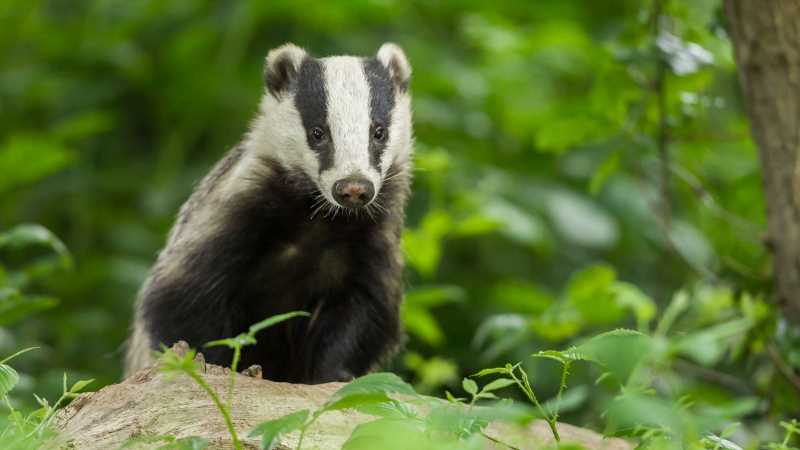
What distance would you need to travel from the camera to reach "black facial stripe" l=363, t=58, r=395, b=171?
4.14m

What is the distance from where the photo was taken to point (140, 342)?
4.61m

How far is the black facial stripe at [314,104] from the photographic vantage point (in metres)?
4.09

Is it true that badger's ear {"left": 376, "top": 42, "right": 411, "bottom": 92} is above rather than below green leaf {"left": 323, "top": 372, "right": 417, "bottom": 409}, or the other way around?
above

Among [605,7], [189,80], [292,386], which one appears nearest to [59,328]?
[189,80]

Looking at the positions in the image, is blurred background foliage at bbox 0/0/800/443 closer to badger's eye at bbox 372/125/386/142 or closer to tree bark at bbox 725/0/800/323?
tree bark at bbox 725/0/800/323

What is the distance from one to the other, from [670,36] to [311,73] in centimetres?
145

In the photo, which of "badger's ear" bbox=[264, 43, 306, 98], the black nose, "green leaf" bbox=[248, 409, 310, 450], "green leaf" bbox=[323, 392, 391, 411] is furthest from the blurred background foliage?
"green leaf" bbox=[248, 409, 310, 450]

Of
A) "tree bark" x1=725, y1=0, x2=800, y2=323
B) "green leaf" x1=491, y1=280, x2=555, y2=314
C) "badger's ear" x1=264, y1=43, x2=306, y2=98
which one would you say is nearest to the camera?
"tree bark" x1=725, y1=0, x2=800, y2=323

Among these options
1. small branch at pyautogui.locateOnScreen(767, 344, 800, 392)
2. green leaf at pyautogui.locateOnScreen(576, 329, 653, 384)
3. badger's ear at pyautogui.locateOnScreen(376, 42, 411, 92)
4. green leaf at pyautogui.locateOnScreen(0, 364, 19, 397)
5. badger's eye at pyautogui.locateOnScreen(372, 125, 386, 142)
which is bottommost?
small branch at pyautogui.locateOnScreen(767, 344, 800, 392)

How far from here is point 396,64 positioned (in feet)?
15.2

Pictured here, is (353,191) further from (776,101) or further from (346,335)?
(776,101)

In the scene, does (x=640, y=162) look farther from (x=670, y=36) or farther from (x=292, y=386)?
(x=292, y=386)

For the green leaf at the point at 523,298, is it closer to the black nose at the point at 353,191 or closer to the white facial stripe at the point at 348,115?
the white facial stripe at the point at 348,115

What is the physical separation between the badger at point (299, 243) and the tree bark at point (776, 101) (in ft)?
4.14
